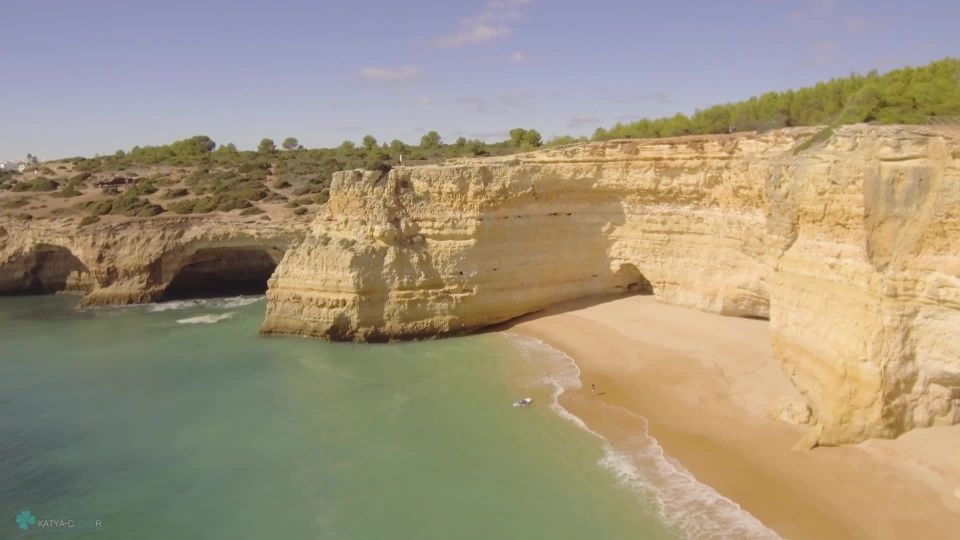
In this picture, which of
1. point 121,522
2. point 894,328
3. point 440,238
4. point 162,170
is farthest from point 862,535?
point 162,170

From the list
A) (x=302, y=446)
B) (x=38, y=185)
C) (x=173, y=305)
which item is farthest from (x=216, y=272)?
(x=302, y=446)

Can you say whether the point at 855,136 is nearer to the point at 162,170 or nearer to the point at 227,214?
the point at 227,214

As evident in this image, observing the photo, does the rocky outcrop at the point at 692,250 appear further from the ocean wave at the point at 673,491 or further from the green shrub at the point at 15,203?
the green shrub at the point at 15,203

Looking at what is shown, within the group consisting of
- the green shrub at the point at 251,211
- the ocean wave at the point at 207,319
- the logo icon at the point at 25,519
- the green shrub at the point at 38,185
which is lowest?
the logo icon at the point at 25,519

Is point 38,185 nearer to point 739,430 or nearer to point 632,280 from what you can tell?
point 632,280

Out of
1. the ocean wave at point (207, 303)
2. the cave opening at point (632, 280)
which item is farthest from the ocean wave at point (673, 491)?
the ocean wave at point (207, 303)

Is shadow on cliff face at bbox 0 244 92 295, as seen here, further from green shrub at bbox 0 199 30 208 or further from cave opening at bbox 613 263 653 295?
cave opening at bbox 613 263 653 295
